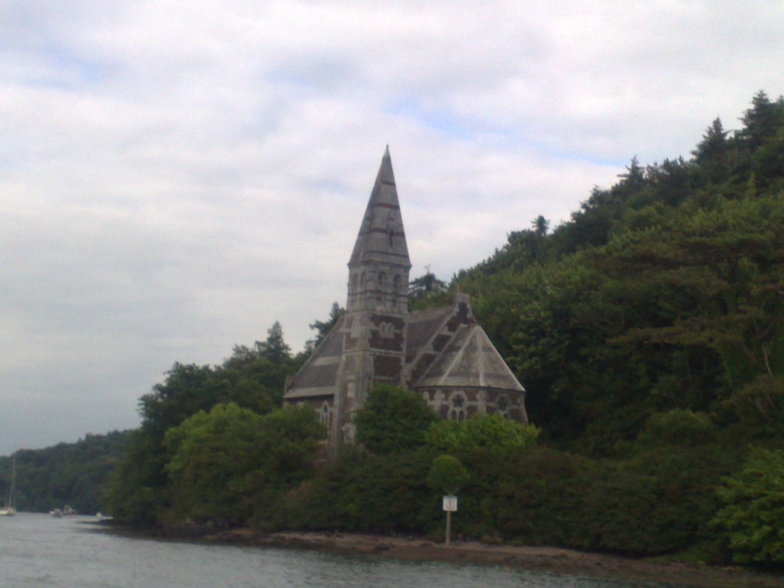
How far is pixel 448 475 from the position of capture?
50.0 meters

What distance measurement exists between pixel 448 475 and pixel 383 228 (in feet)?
74.3

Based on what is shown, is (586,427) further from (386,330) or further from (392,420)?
(386,330)

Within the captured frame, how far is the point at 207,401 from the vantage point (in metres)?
78.1

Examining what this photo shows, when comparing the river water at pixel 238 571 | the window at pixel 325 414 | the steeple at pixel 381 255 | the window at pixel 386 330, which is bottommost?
the river water at pixel 238 571

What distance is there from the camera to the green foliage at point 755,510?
38.3m

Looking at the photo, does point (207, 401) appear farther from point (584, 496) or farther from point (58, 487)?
point (58, 487)

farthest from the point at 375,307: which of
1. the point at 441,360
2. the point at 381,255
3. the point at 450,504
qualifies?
the point at 450,504

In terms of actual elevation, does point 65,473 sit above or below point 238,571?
above

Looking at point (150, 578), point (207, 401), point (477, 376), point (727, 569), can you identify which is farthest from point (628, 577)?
point (207, 401)

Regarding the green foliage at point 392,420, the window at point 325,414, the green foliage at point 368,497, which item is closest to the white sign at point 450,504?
the green foliage at point 368,497

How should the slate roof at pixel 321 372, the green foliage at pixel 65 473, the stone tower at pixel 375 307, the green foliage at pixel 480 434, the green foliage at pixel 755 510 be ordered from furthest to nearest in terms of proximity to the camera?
the green foliage at pixel 65 473
the slate roof at pixel 321 372
the stone tower at pixel 375 307
the green foliage at pixel 480 434
the green foliage at pixel 755 510

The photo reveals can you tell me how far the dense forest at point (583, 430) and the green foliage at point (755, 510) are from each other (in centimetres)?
8

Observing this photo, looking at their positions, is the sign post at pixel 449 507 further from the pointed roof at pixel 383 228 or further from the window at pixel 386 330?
the pointed roof at pixel 383 228

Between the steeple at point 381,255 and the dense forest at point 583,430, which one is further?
the steeple at point 381,255
